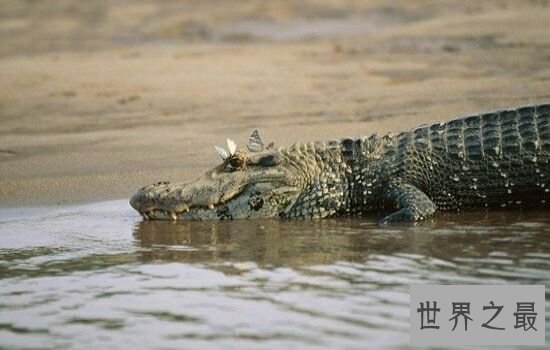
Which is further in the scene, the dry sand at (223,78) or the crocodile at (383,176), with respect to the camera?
the dry sand at (223,78)

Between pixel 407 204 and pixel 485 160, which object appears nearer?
pixel 407 204

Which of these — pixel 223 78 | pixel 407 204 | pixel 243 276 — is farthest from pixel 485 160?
pixel 223 78

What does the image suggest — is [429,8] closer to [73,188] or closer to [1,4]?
[1,4]

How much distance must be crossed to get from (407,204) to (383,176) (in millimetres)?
305

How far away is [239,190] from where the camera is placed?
6.49 metres

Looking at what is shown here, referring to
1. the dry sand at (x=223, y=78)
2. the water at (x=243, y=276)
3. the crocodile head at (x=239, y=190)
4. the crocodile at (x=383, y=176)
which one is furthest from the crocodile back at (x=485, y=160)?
the dry sand at (x=223, y=78)

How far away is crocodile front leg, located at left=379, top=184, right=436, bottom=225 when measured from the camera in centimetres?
615

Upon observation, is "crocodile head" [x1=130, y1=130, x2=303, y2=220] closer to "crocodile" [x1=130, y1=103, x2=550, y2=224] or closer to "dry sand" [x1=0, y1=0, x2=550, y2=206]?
"crocodile" [x1=130, y1=103, x2=550, y2=224]

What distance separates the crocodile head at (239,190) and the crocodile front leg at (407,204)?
1.79ft

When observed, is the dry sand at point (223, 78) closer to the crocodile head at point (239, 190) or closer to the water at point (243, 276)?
the crocodile head at point (239, 190)

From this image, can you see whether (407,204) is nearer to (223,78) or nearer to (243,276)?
(243,276)

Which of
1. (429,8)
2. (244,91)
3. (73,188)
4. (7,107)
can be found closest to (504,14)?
(429,8)

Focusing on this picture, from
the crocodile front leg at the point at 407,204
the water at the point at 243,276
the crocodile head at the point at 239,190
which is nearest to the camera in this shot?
the water at the point at 243,276

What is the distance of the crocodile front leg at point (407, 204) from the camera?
20.2 feet
